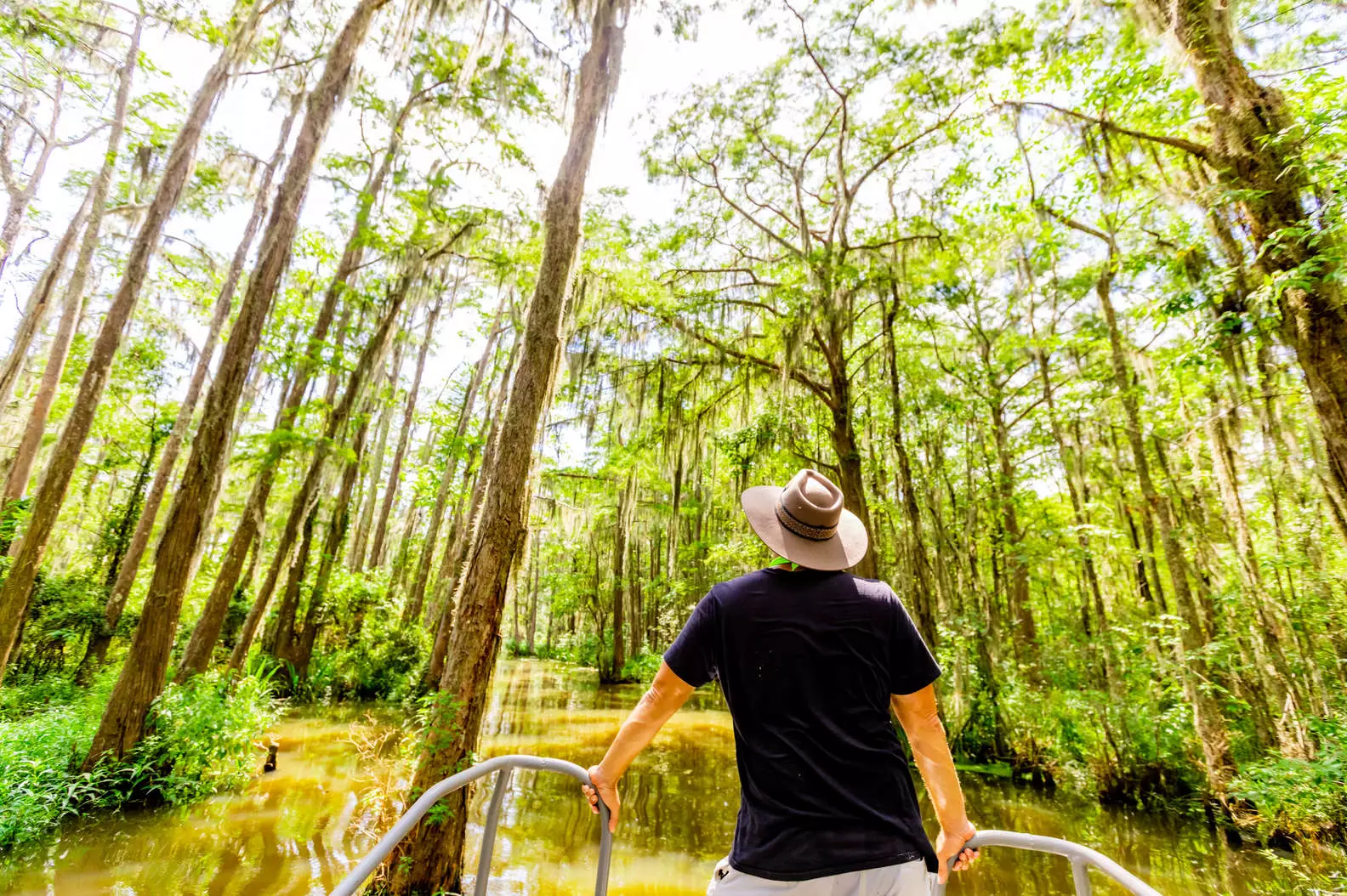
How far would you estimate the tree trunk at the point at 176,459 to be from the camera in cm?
909

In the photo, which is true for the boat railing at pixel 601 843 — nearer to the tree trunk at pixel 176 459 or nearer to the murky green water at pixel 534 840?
the murky green water at pixel 534 840

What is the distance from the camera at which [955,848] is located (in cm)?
156

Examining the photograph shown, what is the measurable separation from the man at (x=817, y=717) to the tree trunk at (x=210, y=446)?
21.2 ft

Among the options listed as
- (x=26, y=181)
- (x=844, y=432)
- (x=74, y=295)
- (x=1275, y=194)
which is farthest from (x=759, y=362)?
(x=26, y=181)

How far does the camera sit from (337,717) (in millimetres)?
10047

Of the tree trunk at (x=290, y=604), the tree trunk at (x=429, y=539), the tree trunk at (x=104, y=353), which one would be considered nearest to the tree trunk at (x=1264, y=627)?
the tree trunk at (x=104, y=353)

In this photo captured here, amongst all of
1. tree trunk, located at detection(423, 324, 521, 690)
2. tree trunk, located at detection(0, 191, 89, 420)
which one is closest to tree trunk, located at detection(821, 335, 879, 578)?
tree trunk, located at detection(423, 324, 521, 690)

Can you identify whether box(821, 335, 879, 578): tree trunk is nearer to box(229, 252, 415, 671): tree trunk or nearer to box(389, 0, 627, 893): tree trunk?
box(389, 0, 627, 893): tree trunk

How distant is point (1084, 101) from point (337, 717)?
14.8 m

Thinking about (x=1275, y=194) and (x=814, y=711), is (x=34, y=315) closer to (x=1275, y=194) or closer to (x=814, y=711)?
(x=814, y=711)

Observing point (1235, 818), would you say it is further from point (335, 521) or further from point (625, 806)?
point (335, 521)

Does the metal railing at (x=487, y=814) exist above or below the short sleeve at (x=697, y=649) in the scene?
below

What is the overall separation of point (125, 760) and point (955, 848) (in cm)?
753

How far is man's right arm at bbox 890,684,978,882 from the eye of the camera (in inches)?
60.1
